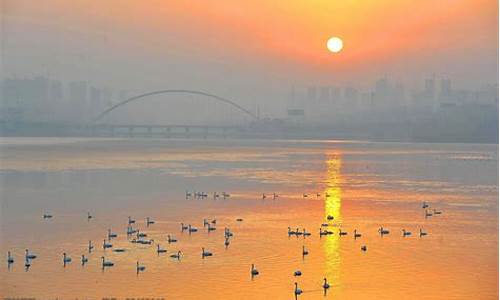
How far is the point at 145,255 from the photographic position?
2238 centimetres

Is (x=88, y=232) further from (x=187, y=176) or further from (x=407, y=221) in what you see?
(x=187, y=176)

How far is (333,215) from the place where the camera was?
3269 cm

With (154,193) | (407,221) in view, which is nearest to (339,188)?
(154,193)

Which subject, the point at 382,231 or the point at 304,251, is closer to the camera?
the point at 304,251

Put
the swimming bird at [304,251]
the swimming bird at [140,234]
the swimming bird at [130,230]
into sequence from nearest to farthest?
the swimming bird at [304,251]
the swimming bird at [140,234]
the swimming bird at [130,230]

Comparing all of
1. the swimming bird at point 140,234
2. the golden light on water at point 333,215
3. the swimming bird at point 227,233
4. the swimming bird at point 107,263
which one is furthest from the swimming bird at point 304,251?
the swimming bird at point 107,263

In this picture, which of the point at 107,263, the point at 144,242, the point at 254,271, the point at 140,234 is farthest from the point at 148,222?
the point at 254,271

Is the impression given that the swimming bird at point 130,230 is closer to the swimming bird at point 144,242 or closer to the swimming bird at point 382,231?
the swimming bird at point 144,242

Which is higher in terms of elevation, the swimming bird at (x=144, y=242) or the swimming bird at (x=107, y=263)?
the swimming bird at (x=144, y=242)

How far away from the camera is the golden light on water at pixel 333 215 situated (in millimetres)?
21375

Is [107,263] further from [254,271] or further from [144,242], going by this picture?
[254,271]

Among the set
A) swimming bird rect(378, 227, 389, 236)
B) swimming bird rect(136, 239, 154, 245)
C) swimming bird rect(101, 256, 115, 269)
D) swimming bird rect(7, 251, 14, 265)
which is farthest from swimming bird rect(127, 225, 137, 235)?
swimming bird rect(378, 227, 389, 236)

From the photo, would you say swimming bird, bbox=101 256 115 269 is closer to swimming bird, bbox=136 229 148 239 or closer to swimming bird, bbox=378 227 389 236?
swimming bird, bbox=136 229 148 239

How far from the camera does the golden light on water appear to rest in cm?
2138
